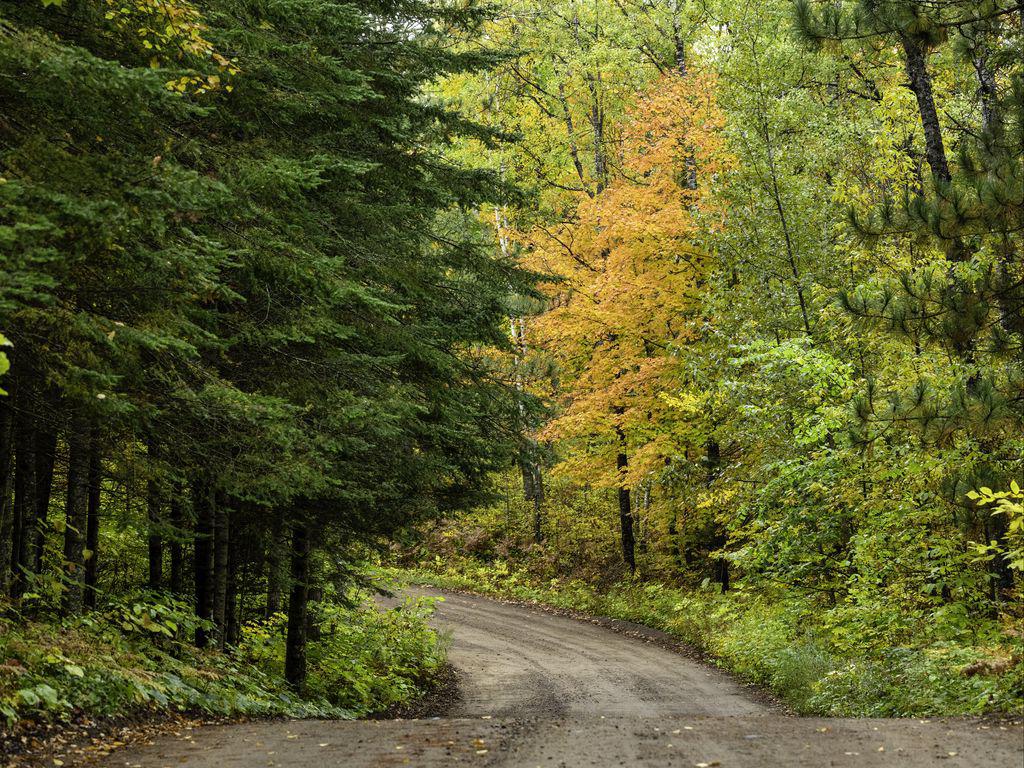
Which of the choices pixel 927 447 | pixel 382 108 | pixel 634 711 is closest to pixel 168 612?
pixel 634 711

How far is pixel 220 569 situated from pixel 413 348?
3.72 metres

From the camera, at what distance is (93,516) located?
32.2 feet

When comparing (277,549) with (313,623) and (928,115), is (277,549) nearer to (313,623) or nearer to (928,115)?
(313,623)

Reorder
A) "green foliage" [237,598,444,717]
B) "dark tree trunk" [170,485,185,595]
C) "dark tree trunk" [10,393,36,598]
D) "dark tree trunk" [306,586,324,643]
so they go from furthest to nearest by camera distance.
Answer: "dark tree trunk" [306,586,324,643] < "green foliage" [237,598,444,717] < "dark tree trunk" [170,485,185,595] < "dark tree trunk" [10,393,36,598]

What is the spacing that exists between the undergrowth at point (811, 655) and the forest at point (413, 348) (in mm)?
77

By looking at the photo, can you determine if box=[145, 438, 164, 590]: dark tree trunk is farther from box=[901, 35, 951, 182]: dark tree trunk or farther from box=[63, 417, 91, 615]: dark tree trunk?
box=[901, 35, 951, 182]: dark tree trunk

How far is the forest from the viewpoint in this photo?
6723 millimetres

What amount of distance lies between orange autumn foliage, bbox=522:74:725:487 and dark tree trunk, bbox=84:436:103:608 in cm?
1169

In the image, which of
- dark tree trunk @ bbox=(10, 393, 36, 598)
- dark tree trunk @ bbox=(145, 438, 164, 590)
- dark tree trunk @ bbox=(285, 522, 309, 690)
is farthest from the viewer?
dark tree trunk @ bbox=(285, 522, 309, 690)

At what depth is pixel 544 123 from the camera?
27.5m

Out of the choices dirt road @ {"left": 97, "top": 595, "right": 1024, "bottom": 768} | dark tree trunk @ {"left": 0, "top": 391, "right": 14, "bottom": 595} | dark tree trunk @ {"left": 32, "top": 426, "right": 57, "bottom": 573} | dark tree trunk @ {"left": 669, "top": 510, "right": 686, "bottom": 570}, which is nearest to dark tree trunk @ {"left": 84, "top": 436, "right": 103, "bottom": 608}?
dark tree trunk @ {"left": 32, "top": 426, "right": 57, "bottom": 573}

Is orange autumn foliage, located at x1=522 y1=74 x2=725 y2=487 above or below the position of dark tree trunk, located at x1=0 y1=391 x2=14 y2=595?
above

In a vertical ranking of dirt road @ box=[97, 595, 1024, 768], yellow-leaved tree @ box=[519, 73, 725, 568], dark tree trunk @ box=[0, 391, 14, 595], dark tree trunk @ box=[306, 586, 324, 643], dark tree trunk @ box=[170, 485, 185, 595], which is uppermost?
yellow-leaved tree @ box=[519, 73, 725, 568]

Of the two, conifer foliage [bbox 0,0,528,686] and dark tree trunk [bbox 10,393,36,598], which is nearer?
conifer foliage [bbox 0,0,528,686]
